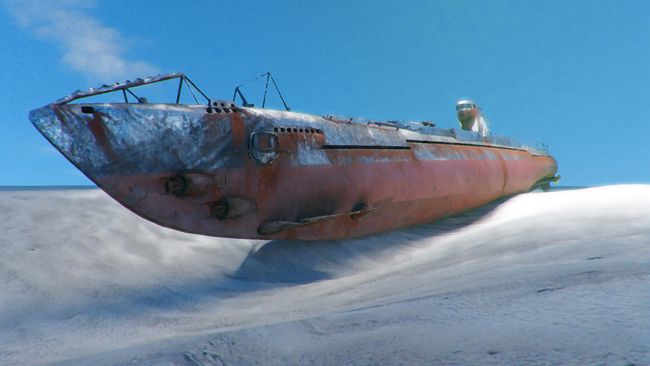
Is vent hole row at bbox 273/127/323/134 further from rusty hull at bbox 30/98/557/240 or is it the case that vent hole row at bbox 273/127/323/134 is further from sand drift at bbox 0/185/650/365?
sand drift at bbox 0/185/650/365

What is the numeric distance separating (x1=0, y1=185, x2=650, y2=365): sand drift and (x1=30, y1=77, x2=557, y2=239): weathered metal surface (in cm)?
47

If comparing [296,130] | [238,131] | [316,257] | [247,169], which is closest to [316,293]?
[316,257]

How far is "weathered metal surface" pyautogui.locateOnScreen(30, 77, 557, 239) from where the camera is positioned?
3.93 metres

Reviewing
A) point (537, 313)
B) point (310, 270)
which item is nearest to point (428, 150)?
point (310, 270)

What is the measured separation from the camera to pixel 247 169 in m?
4.57

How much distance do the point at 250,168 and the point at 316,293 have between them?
6.35 feet

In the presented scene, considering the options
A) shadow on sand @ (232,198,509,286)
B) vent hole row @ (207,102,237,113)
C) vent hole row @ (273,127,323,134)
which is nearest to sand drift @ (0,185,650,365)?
shadow on sand @ (232,198,509,286)

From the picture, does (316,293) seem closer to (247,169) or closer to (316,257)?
(316,257)

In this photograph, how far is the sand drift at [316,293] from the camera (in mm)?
1327

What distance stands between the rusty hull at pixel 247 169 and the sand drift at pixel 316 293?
46 cm

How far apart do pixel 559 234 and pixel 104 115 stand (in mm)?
4663

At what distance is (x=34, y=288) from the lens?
3139 millimetres

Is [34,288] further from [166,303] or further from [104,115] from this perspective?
[104,115]

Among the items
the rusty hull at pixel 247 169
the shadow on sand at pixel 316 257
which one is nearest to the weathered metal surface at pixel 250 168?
the rusty hull at pixel 247 169
